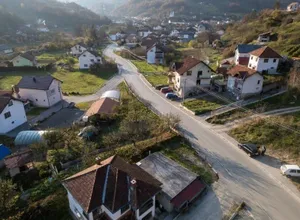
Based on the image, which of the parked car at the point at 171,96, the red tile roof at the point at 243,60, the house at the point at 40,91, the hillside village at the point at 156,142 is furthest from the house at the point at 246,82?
the house at the point at 40,91

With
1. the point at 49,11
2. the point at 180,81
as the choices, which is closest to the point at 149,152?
the point at 180,81

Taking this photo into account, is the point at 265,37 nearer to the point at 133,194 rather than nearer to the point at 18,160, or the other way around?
the point at 133,194

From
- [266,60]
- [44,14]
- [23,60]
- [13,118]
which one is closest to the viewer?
[13,118]

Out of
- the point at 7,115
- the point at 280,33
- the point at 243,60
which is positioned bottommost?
the point at 7,115

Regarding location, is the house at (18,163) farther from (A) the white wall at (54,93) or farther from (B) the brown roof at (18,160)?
(A) the white wall at (54,93)

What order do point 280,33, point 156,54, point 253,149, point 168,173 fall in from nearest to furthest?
point 168,173
point 253,149
point 280,33
point 156,54

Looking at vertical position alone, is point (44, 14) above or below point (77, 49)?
above

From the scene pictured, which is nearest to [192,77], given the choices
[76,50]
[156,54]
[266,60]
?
[266,60]
